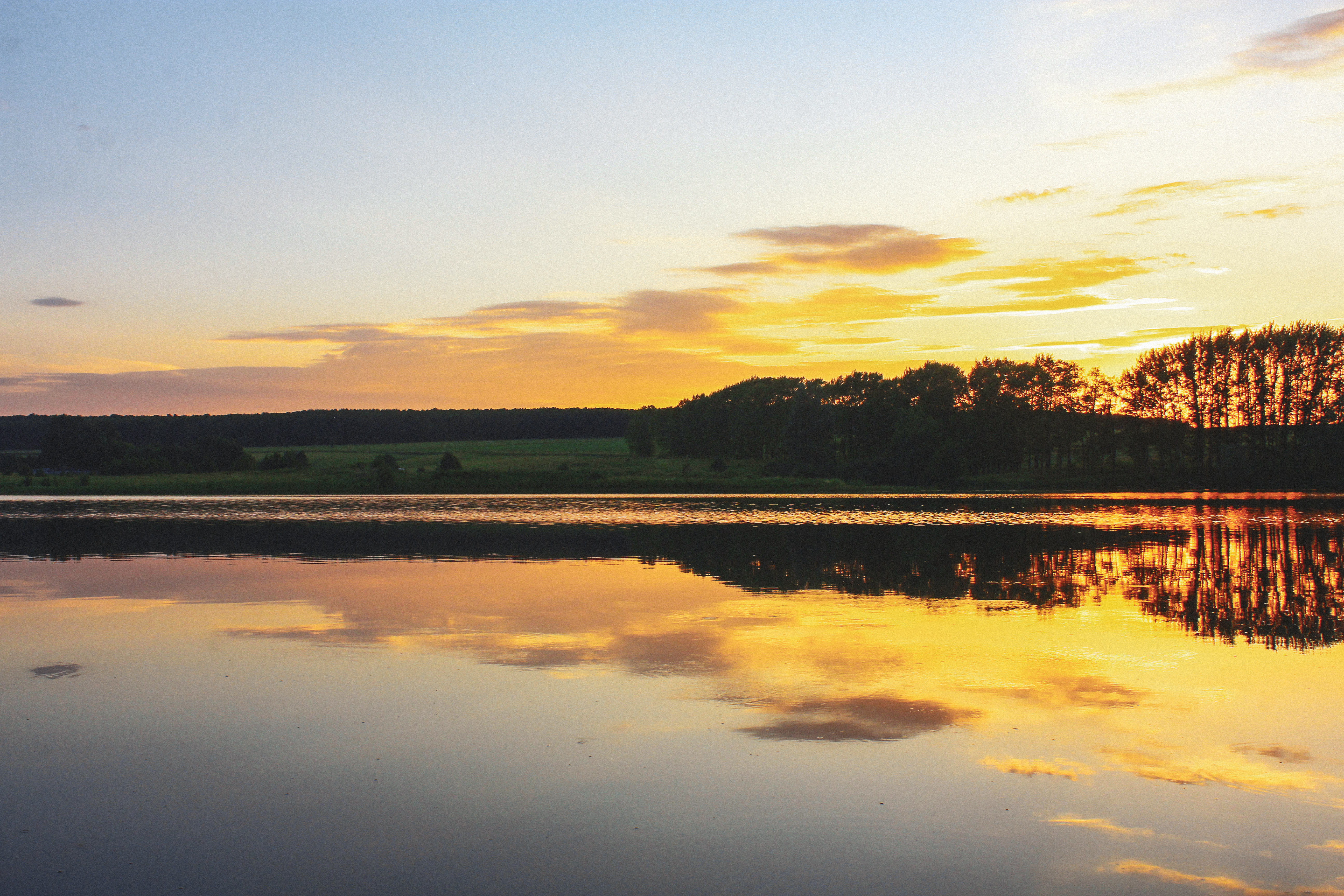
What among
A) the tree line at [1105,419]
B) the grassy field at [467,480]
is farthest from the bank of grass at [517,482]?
the tree line at [1105,419]

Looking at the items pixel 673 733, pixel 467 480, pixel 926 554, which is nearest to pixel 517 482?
pixel 467 480

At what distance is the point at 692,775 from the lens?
882 cm

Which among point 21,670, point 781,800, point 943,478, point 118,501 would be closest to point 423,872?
point 781,800

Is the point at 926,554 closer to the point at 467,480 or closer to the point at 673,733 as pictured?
the point at 673,733

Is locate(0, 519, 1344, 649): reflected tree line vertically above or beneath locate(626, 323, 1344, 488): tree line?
beneath

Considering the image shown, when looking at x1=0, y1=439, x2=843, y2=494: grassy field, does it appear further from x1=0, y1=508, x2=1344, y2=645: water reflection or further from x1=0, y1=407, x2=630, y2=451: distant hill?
x1=0, y1=407, x2=630, y2=451: distant hill

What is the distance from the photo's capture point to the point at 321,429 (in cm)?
16938

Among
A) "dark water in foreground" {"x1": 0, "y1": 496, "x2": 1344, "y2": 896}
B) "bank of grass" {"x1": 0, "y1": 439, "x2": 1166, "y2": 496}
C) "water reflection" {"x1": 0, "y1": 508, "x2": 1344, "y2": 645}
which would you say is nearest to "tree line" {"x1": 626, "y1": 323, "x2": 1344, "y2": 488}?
"bank of grass" {"x1": 0, "y1": 439, "x2": 1166, "y2": 496}

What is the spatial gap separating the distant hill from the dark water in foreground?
5826 inches

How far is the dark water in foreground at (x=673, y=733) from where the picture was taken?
707 cm

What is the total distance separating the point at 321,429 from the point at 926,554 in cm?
15784

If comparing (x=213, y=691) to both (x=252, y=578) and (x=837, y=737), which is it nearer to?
(x=837, y=737)

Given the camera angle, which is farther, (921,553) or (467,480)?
(467,480)

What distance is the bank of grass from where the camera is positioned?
235 ft
